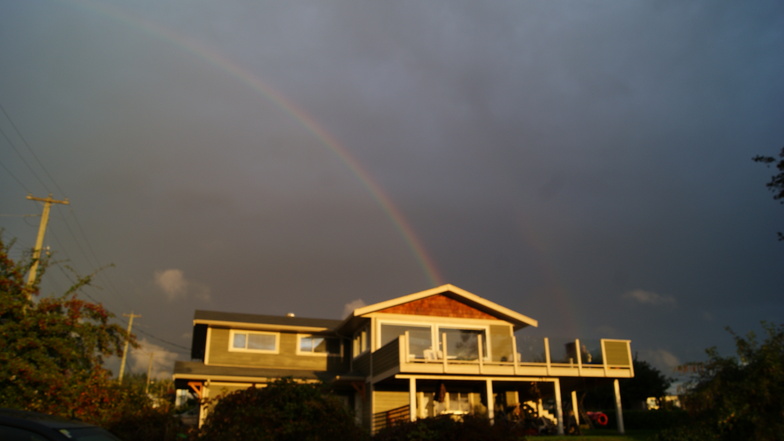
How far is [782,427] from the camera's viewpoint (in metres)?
12.2

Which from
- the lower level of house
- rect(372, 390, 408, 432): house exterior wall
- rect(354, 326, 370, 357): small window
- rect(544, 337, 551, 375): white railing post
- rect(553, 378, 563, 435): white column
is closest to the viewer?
rect(553, 378, 563, 435): white column

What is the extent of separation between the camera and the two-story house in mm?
21656

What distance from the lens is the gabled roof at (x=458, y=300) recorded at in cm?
2400

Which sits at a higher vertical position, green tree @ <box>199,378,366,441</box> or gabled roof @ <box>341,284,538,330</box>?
gabled roof @ <box>341,284,538,330</box>

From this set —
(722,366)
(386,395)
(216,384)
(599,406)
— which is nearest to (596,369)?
(386,395)

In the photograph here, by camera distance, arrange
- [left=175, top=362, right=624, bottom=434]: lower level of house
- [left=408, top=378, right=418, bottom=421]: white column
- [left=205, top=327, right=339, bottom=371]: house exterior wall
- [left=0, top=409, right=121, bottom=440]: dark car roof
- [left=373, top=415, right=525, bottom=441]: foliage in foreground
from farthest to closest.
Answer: [left=205, top=327, right=339, bottom=371]: house exterior wall < [left=175, top=362, right=624, bottom=434]: lower level of house < [left=408, top=378, right=418, bottom=421]: white column < [left=373, top=415, right=525, bottom=441]: foliage in foreground < [left=0, top=409, right=121, bottom=440]: dark car roof

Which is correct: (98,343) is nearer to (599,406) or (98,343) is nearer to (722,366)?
(722,366)

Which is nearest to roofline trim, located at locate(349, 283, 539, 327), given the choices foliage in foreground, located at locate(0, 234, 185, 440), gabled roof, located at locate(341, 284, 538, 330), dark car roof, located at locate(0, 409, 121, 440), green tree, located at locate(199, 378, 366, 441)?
gabled roof, located at locate(341, 284, 538, 330)

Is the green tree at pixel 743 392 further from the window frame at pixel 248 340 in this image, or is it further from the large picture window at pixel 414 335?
the window frame at pixel 248 340

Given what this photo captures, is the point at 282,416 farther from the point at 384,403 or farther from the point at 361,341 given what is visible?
the point at 361,341

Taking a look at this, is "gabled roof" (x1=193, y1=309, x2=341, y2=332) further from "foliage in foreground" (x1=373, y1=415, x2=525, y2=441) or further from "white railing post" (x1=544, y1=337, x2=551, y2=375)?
"foliage in foreground" (x1=373, y1=415, x2=525, y2=441)

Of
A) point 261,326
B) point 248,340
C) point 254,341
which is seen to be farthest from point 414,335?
point 248,340

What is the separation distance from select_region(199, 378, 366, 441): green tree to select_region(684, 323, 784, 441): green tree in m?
7.59

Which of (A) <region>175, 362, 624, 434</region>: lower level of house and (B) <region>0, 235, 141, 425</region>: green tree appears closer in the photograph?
(B) <region>0, 235, 141, 425</region>: green tree
